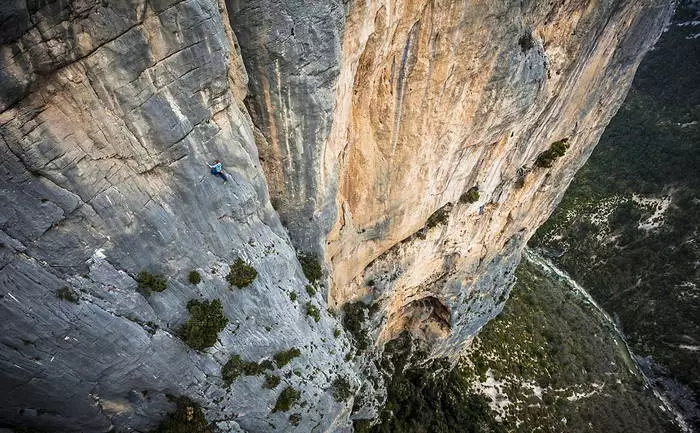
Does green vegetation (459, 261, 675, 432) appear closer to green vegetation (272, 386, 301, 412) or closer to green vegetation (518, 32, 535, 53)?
green vegetation (272, 386, 301, 412)

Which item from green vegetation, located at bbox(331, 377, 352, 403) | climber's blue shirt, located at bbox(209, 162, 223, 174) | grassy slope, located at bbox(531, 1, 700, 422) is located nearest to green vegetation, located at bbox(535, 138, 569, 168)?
green vegetation, located at bbox(331, 377, 352, 403)

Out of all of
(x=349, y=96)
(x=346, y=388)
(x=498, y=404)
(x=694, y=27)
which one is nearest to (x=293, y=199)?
(x=349, y=96)

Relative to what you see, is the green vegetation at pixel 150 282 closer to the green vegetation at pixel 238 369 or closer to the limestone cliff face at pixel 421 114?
the green vegetation at pixel 238 369

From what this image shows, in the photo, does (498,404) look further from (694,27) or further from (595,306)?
(694,27)

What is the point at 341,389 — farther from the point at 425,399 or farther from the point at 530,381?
the point at 530,381

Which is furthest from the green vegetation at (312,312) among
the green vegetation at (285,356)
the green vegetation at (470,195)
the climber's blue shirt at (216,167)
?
the green vegetation at (470,195)

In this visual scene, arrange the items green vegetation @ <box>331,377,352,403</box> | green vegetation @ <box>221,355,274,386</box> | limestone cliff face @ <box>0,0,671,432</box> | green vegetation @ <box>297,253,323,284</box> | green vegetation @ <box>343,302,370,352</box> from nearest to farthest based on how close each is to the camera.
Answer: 1. limestone cliff face @ <box>0,0,671,432</box>
2. green vegetation @ <box>221,355,274,386</box>
3. green vegetation @ <box>297,253,323,284</box>
4. green vegetation @ <box>331,377,352,403</box>
5. green vegetation @ <box>343,302,370,352</box>

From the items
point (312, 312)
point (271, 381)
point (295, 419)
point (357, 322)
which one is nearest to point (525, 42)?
point (312, 312)
